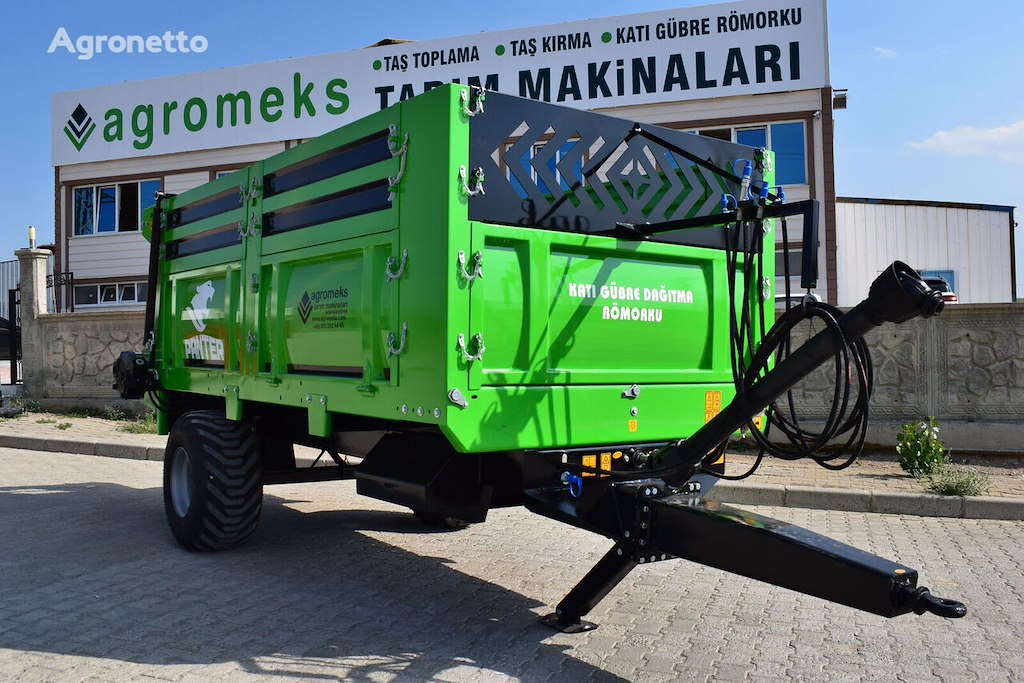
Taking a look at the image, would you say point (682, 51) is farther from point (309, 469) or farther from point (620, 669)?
point (620, 669)

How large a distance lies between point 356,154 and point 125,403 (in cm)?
1111

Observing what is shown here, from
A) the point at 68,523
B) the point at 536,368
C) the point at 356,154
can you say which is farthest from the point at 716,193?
the point at 68,523

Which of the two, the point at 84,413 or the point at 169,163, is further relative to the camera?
the point at 169,163

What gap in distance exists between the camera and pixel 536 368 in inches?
171

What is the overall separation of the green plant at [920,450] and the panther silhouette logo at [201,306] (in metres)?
6.86

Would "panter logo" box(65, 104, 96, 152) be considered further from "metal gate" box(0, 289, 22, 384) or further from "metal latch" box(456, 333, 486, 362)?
"metal latch" box(456, 333, 486, 362)

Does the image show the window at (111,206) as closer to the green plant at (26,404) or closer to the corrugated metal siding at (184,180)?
the corrugated metal siding at (184,180)

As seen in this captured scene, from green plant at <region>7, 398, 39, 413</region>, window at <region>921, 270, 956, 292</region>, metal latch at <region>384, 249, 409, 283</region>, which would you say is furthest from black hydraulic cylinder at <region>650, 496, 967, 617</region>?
window at <region>921, 270, 956, 292</region>

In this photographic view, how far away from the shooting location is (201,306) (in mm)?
6598

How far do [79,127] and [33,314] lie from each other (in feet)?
35.1

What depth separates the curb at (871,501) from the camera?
769 centimetres

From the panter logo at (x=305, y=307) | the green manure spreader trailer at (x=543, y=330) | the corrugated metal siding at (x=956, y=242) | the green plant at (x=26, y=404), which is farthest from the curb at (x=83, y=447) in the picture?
the corrugated metal siding at (x=956, y=242)

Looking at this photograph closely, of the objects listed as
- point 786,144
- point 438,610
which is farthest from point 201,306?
point 786,144

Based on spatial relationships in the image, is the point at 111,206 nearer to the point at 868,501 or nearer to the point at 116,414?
the point at 116,414
